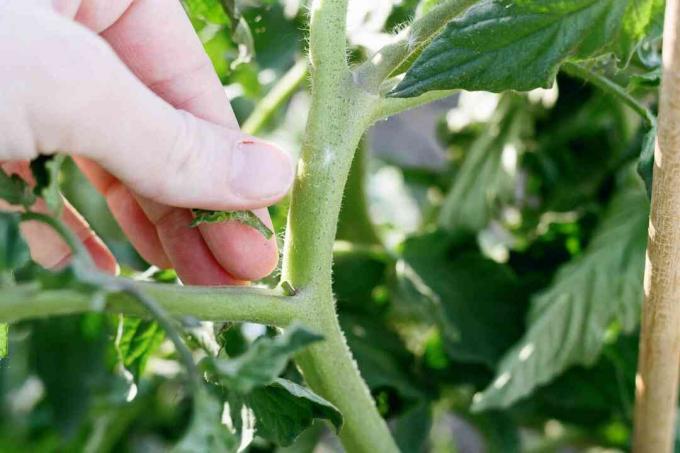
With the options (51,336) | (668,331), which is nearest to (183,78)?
(668,331)

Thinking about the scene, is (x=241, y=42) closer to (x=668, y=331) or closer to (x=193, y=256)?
(x=193, y=256)

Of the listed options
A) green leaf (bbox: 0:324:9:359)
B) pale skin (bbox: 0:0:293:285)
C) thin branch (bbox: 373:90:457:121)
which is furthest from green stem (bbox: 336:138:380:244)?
green leaf (bbox: 0:324:9:359)

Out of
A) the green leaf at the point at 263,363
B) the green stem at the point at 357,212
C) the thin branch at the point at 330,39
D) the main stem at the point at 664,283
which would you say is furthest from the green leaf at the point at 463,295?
the green leaf at the point at 263,363

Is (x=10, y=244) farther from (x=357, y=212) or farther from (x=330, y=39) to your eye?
(x=357, y=212)

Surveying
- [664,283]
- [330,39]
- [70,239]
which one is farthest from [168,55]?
[664,283]

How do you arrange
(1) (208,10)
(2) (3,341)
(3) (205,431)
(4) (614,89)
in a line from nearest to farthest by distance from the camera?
(3) (205,431) → (2) (3,341) → (4) (614,89) → (1) (208,10)

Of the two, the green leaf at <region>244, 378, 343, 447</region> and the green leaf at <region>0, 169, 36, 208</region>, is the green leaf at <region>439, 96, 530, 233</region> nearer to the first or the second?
the green leaf at <region>244, 378, 343, 447</region>
